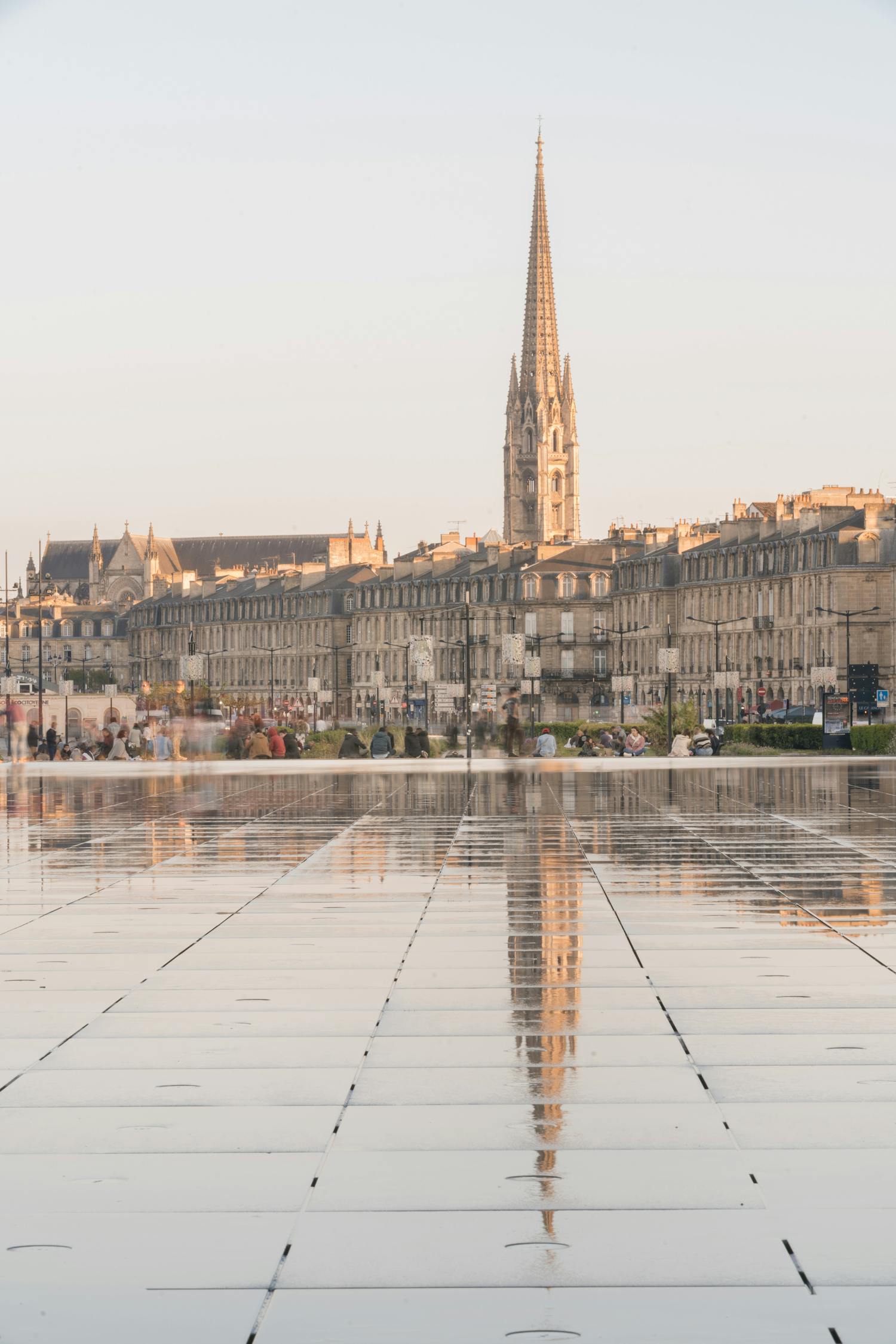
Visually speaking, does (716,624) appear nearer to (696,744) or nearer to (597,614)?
(597,614)

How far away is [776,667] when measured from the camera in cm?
12731

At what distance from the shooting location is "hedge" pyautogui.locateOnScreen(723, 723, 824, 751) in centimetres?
5894

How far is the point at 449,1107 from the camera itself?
841 centimetres

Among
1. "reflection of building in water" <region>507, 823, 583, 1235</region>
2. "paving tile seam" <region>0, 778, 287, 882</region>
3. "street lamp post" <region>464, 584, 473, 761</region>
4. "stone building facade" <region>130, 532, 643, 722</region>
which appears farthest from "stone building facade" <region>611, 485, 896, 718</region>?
"reflection of building in water" <region>507, 823, 583, 1235</region>

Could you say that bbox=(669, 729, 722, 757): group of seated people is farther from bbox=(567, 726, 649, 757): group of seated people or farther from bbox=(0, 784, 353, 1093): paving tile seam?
bbox=(0, 784, 353, 1093): paving tile seam

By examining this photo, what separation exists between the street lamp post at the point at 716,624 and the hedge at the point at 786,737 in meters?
61.9

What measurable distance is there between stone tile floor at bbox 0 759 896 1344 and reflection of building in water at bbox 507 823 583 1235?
34mm

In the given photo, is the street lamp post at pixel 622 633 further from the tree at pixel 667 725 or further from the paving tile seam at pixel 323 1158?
the paving tile seam at pixel 323 1158

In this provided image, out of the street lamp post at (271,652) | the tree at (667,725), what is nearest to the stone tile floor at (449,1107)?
the tree at (667,725)

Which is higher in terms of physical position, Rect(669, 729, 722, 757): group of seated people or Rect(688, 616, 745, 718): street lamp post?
Rect(688, 616, 745, 718): street lamp post

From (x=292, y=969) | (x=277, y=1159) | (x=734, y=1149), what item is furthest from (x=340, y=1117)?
(x=292, y=969)

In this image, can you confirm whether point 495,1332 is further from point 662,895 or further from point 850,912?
point 662,895

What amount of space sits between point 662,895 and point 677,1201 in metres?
9.46

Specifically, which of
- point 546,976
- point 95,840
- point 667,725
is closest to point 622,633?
point 667,725
